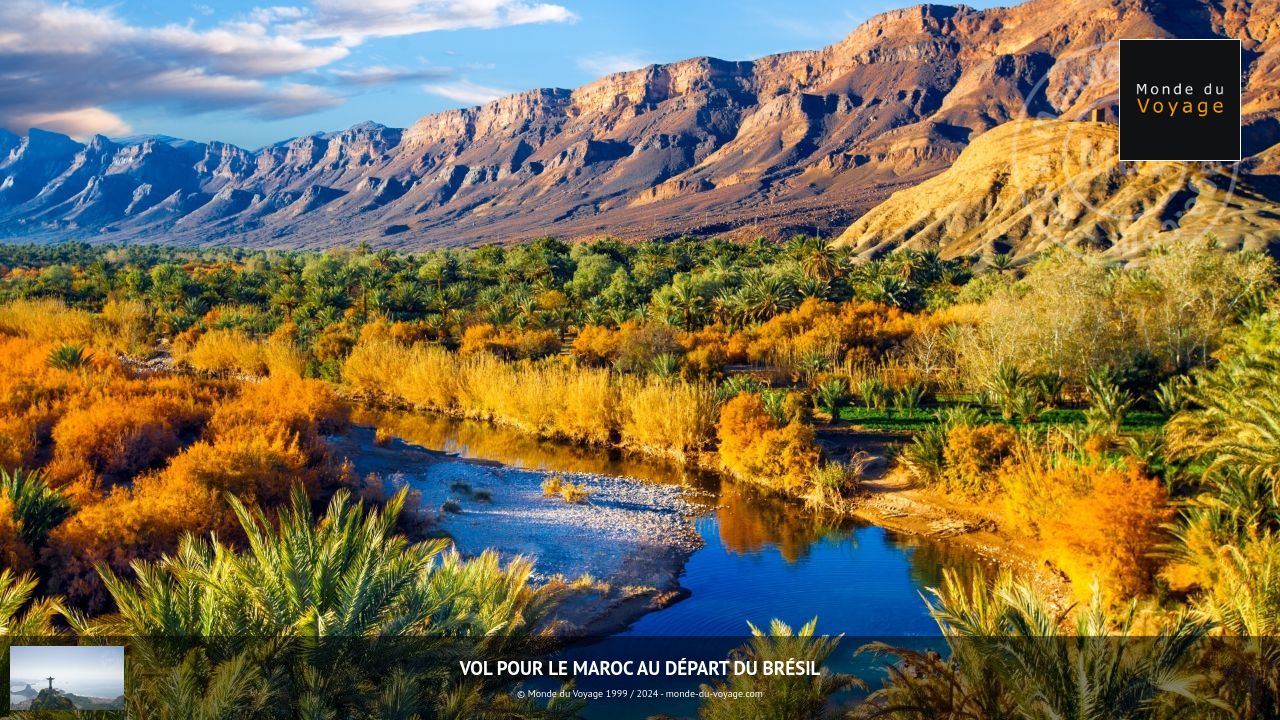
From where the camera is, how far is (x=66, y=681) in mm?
5223

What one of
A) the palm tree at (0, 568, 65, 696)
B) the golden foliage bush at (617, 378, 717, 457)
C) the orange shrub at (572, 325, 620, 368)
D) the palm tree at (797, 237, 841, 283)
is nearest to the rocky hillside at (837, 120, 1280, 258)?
the palm tree at (797, 237, 841, 283)

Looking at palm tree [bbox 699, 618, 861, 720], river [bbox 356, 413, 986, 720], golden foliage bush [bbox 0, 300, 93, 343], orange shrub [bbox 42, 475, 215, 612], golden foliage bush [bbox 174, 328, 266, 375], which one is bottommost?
river [bbox 356, 413, 986, 720]

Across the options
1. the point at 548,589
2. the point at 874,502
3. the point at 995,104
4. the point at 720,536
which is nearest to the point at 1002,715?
the point at 548,589

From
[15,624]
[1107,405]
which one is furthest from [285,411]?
[1107,405]

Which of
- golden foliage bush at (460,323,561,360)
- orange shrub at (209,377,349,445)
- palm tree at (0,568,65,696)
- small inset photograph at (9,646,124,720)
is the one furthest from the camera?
golden foliage bush at (460,323,561,360)

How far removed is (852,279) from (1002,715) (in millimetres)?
34625

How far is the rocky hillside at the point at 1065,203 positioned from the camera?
54688 mm

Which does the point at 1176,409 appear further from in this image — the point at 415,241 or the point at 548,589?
the point at 415,241

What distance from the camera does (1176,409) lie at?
18.8 meters

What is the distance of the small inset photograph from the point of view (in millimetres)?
5070

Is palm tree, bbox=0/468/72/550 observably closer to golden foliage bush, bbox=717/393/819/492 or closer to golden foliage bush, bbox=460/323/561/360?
golden foliage bush, bbox=717/393/819/492

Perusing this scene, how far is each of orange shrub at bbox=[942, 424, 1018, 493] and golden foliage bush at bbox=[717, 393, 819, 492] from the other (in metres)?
3.00

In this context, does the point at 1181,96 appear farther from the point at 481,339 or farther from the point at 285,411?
the point at 481,339

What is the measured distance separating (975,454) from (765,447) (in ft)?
14.5
